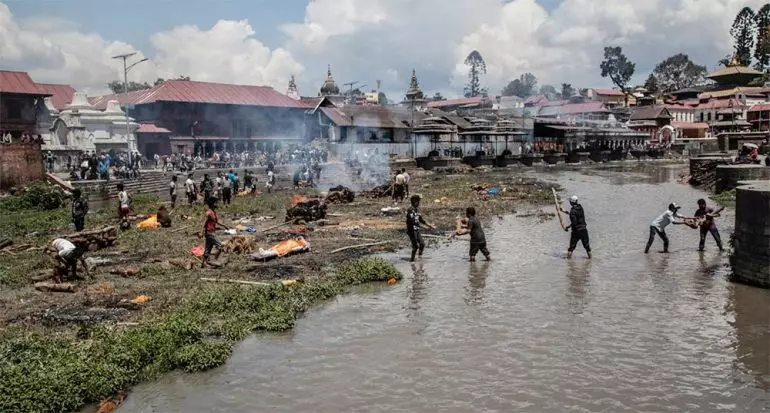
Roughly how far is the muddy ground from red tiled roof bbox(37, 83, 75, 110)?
31009 mm

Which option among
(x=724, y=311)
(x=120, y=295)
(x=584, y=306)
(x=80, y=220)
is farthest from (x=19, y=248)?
(x=724, y=311)

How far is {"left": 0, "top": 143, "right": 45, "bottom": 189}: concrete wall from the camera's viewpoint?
28391 mm

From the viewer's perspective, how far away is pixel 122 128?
40.3 metres

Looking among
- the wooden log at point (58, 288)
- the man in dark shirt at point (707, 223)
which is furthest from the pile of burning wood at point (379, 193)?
the wooden log at point (58, 288)

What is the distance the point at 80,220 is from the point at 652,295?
15.7 meters

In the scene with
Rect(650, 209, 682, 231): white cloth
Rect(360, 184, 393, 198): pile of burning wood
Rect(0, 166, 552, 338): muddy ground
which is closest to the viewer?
Rect(0, 166, 552, 338): muddy ground

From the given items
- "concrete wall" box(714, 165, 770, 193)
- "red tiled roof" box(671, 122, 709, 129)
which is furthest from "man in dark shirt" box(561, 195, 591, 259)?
"red tiled roof" box(671, 122, 709, 129)

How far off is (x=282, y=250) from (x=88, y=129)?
95.0ft

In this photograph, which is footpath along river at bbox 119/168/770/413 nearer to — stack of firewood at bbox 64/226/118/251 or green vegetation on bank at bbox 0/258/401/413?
green vegetation on bank at bbox 0/258/401/413

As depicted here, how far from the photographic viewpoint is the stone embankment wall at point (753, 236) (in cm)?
1113

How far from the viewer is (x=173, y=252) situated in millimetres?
16062

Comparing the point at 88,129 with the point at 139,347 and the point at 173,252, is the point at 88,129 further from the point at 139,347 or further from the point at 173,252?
the point at 139,347

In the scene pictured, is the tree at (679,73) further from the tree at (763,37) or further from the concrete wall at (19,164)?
the concrete wall at (19,164)

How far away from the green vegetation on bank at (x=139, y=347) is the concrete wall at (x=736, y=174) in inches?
912
